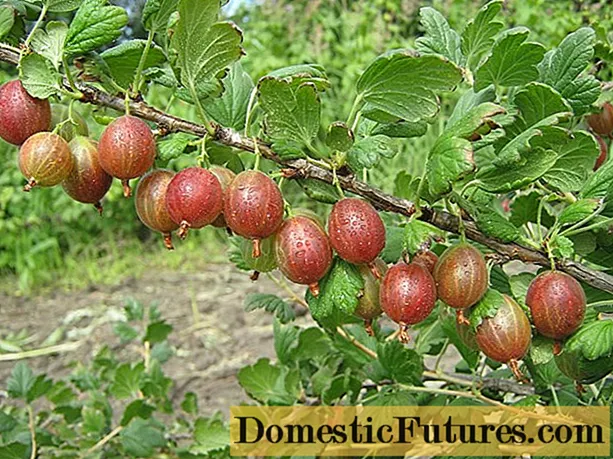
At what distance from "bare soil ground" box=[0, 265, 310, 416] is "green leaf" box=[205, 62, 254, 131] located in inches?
60.9

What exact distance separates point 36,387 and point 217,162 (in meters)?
0.91

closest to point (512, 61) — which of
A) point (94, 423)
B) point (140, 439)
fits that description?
point (140, 439)

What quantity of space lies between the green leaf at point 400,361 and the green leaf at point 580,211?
346mm

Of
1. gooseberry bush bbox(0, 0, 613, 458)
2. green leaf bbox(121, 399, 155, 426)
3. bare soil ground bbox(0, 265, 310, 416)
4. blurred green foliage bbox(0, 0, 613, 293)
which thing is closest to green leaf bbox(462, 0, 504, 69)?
gooseberry bush bbox(0, 0, 613, 458)

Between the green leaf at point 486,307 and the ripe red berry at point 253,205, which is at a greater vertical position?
the ripe red berry at point 253,205

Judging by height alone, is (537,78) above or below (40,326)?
above

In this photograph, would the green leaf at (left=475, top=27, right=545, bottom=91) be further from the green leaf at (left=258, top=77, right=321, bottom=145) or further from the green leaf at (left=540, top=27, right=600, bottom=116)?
the green leaf at (left=258, top=77, right=321, bottom=145)

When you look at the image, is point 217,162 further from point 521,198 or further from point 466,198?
point 521,198

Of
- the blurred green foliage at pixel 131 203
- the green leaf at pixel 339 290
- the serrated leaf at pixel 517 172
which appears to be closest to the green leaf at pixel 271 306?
the green leaf at pixel 339 290

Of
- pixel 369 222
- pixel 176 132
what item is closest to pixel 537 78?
pixel 369 222

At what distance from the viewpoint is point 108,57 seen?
0.72 meters

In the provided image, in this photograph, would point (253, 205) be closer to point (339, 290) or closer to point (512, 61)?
point (339, 290)

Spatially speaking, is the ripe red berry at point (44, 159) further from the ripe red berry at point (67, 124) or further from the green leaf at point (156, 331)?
the green leaf at point (156, 331)

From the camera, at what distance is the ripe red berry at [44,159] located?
675 mm
